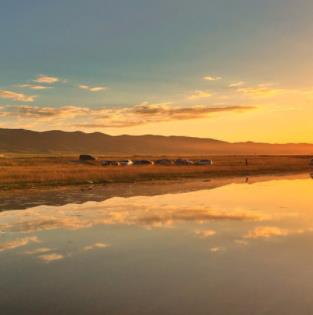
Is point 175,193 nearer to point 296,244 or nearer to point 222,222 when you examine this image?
point 222,222

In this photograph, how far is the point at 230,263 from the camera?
12188 mm

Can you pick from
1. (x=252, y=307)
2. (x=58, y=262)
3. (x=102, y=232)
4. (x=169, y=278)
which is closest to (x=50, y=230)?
(x=102, y=232)

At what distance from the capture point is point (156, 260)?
12.7 m

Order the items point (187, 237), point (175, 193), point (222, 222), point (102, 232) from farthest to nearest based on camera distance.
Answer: point (175, 193) → point (222, 222) → point (102, 232) → point (187, 237)

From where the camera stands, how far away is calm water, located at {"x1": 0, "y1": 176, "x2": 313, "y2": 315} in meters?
9.12

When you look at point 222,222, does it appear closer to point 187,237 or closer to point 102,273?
point 187,237

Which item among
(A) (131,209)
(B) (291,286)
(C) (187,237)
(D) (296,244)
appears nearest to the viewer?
(B) (291,286)

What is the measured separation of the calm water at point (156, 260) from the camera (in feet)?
29.9

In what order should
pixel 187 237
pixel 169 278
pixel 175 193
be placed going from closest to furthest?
pixel 169 278
pixel 187 237
pixel 175 193

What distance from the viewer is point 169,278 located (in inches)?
427

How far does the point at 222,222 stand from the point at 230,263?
24.0ft

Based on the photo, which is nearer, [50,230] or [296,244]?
[296,244]

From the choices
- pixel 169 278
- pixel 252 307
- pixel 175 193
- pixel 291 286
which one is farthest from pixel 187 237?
pixel 175 193

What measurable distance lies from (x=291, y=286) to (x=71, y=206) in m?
17.3
